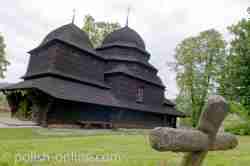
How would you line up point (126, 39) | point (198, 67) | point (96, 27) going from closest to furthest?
point (126, 39)
point (198, 67)
point (96, 27)

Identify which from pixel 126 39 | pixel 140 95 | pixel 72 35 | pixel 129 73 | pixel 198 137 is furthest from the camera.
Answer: pixel 126 39

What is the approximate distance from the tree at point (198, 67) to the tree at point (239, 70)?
17.5 ft

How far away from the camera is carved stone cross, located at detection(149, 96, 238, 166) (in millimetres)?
2096

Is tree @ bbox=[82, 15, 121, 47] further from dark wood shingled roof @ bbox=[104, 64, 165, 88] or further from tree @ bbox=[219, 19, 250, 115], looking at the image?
tree @ bbox=[219, 19, 250, 115]

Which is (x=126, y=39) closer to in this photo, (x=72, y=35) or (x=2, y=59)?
(x=72, y=35)

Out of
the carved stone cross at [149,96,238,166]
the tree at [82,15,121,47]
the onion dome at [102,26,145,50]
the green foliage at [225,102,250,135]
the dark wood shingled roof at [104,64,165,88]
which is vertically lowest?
the green foliage at [225,102,250,135]

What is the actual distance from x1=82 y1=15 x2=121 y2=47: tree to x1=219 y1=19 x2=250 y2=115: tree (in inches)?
634

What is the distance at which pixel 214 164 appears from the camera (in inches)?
164

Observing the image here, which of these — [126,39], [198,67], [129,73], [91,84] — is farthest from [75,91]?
[198,67]

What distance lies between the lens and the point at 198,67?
2667 cm

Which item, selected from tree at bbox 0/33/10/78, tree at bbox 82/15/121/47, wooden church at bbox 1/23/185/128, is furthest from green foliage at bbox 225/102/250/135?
tree at bbox 0/33/10/78

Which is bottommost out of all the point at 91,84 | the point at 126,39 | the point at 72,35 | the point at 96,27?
the point at 91,84

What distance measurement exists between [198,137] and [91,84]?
15813 millimetres

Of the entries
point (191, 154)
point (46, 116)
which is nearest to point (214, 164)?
point (191, 154)
